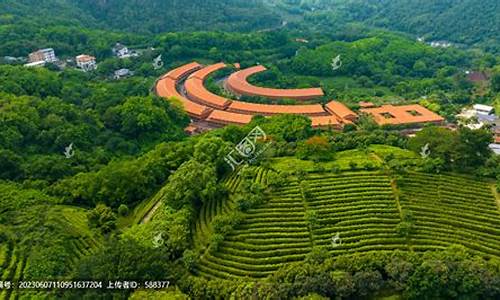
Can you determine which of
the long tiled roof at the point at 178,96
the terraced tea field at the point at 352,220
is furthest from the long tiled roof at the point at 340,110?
the terraced tea field at the point at 352,220

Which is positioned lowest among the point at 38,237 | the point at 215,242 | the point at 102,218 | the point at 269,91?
the point at 269,91

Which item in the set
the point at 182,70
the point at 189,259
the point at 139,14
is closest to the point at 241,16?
the point at 139,14

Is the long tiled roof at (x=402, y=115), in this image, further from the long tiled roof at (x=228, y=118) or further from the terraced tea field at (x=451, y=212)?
the terraced tea field at (x=451, y=212)

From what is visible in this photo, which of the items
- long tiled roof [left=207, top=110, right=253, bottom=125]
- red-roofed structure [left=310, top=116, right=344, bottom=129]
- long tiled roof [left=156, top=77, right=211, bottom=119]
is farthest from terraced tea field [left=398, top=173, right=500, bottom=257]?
long tiled roof [left=156, top=77, right=211, bottom=119]

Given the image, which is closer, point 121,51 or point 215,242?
point 215,242

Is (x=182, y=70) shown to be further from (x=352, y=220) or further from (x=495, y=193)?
(x=495, y=193)

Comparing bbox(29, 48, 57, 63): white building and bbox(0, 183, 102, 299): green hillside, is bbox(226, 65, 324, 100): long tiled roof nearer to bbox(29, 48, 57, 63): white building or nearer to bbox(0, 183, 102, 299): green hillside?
bbox(29, 48, 57, 63): white building
